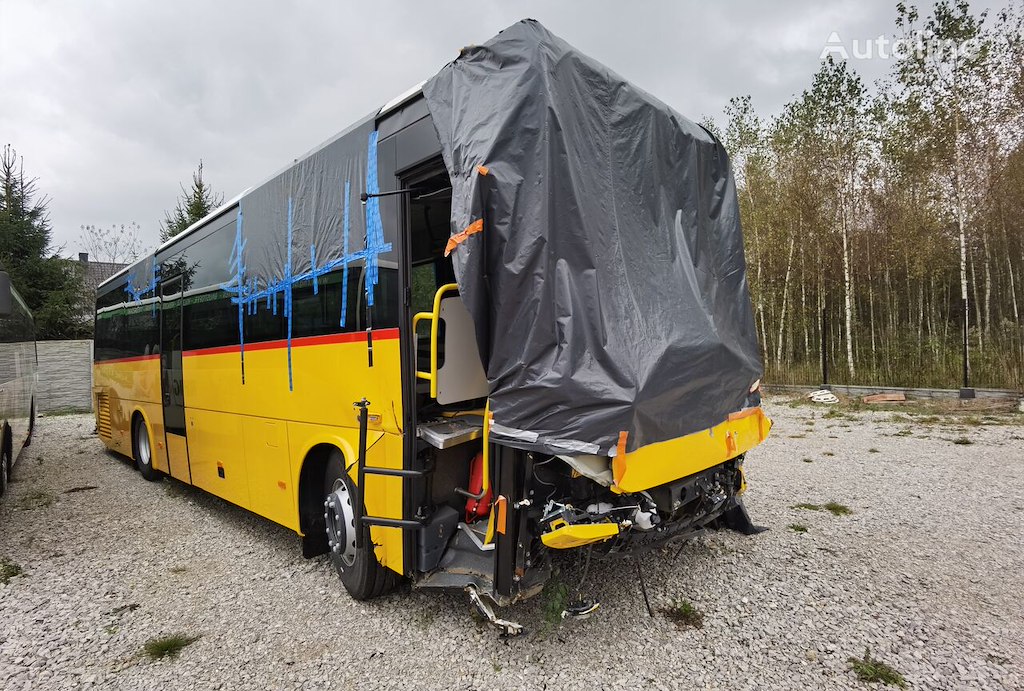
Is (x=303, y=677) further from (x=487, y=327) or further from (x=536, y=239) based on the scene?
(x=536, y=239)

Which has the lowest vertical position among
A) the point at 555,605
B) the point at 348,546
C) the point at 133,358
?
the point at 555,605

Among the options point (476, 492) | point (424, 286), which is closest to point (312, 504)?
point (476, 492)

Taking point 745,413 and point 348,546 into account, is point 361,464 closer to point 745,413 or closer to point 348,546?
point 348,546

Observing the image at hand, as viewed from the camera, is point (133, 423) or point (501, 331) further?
point (133, 423)

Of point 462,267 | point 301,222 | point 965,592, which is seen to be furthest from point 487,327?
point 965,592

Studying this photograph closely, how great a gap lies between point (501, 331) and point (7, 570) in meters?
4.44

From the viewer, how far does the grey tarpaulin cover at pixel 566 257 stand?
2.40m

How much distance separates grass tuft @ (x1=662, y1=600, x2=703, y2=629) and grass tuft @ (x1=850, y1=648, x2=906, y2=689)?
72 cm

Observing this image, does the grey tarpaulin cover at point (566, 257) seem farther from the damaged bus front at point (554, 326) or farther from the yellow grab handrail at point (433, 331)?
the yellow grab handrail at point (433, 331)

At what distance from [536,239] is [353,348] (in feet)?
4.56

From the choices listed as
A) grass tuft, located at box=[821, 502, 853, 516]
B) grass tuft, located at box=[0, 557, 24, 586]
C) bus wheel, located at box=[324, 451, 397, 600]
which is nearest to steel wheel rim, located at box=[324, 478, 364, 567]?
bus wheel, located at box=[324, 451, 397, 600]

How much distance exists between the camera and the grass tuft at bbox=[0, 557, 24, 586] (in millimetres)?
3988

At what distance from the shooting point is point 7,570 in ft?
13.6

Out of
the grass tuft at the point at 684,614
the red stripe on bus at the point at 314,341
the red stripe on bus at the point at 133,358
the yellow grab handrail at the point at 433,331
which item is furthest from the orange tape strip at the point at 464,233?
the red stripe on bus at the point at 133,358
